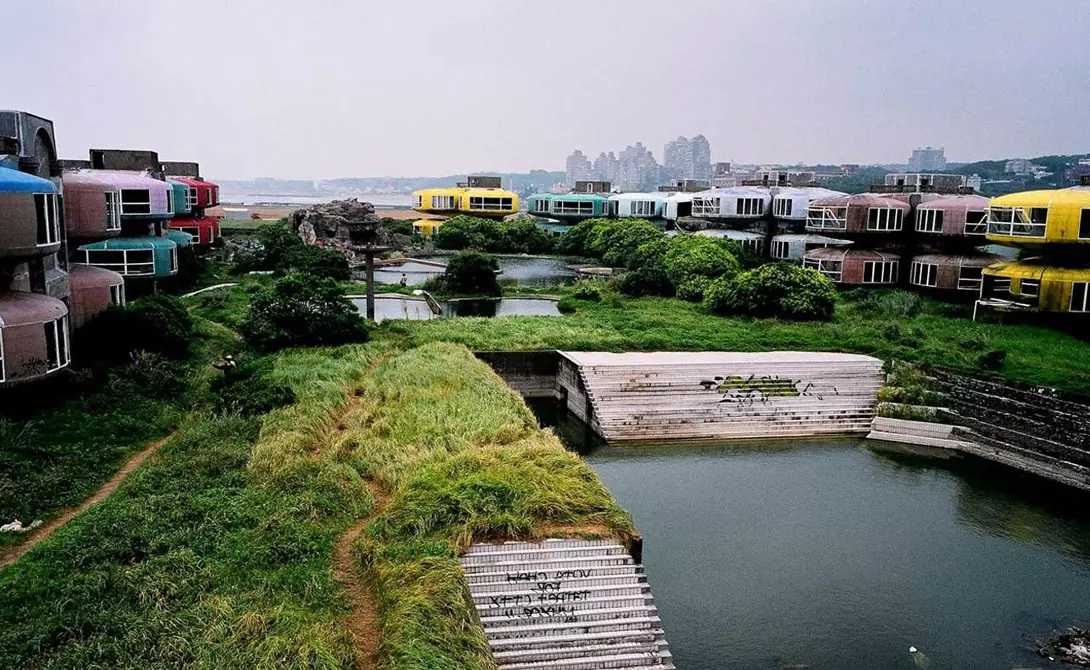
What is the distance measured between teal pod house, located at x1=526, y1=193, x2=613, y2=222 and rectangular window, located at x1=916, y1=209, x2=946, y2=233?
116ft

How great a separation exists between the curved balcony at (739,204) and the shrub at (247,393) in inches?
1467

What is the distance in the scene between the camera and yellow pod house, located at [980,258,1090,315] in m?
28.8

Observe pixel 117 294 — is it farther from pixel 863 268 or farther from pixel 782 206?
pixel 782 206

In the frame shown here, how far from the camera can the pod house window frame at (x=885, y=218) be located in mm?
38312

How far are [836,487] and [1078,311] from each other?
46.5 feet

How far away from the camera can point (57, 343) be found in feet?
61.3

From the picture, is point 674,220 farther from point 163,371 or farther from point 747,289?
point 163,371

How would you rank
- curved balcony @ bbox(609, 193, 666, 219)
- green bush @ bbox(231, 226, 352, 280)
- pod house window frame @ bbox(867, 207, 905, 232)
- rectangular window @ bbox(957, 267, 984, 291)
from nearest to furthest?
rectangular window @ bbox(957, 267, 984, 291), pod house window frame @ bbox(867, 207, 905, 232), green bush @ bbox(231, 226, 352, 280), curved balcony @ bbox(609, 193, 666, 219)

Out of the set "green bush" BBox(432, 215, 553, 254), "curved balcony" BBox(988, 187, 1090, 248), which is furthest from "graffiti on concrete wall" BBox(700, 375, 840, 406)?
"green bush" BBox(432, 215, 553, 254)

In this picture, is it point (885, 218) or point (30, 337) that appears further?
point (885, 218)

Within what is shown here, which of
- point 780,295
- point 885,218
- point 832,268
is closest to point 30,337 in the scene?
point 780,295

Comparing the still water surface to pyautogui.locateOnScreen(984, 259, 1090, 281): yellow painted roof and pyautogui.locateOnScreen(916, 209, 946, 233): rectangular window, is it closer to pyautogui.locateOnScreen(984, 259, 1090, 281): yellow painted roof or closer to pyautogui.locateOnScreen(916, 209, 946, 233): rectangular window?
pyautogui.locateOnScreen(984, 259, 1090, 281): yellow painted roof

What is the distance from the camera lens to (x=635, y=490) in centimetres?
2020

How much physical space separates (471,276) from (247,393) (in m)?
21.8
